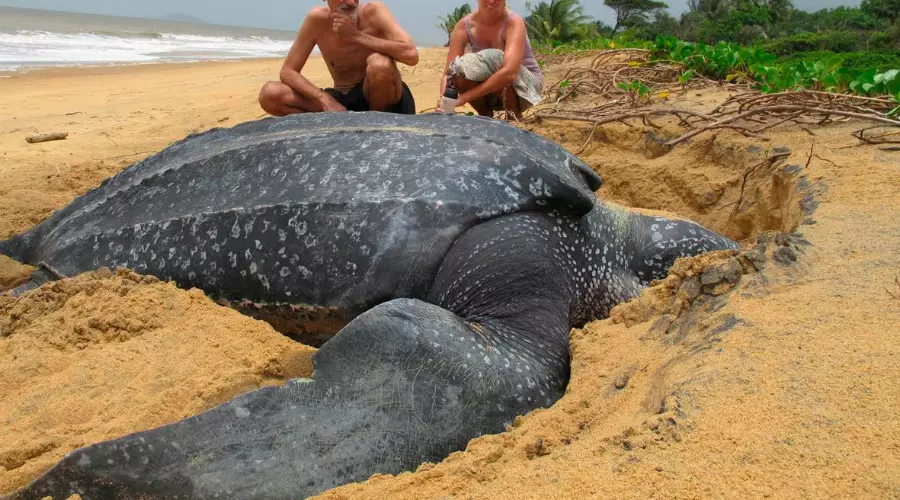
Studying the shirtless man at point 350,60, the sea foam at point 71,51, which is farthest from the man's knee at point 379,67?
the sea foam at point 71,51

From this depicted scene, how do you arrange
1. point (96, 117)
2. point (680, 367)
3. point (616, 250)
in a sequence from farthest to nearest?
point (96, 117) → point (616, 250) → point (680, 367)

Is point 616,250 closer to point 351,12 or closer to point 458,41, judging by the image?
point 351,12

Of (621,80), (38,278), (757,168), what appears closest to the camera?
(38,278)

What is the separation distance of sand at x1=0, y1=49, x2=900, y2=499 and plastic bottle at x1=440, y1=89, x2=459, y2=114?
1720 mm

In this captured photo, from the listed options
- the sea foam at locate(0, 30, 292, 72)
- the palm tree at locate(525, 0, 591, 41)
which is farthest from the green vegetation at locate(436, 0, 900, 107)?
the sea foam at locate(0, 30, 292, 72)

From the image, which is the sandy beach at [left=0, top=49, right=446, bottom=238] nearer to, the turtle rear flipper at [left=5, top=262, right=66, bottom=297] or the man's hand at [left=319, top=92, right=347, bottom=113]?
the turtle rear flipper at [left=5, top=262, right=66, bottom=297]

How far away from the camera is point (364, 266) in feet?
5.62

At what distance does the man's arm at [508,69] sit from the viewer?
12.6 ft

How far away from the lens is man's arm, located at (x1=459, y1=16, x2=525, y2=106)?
3.85 meters

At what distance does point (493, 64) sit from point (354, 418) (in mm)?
3095

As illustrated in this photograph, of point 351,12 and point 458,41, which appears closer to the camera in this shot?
point 351,12

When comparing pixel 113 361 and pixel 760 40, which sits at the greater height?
pixel 760 40

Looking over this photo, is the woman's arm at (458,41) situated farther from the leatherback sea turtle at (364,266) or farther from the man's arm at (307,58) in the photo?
the leatherback sea turtle at (364,266)

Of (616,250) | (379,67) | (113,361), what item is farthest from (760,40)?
(113,361)
